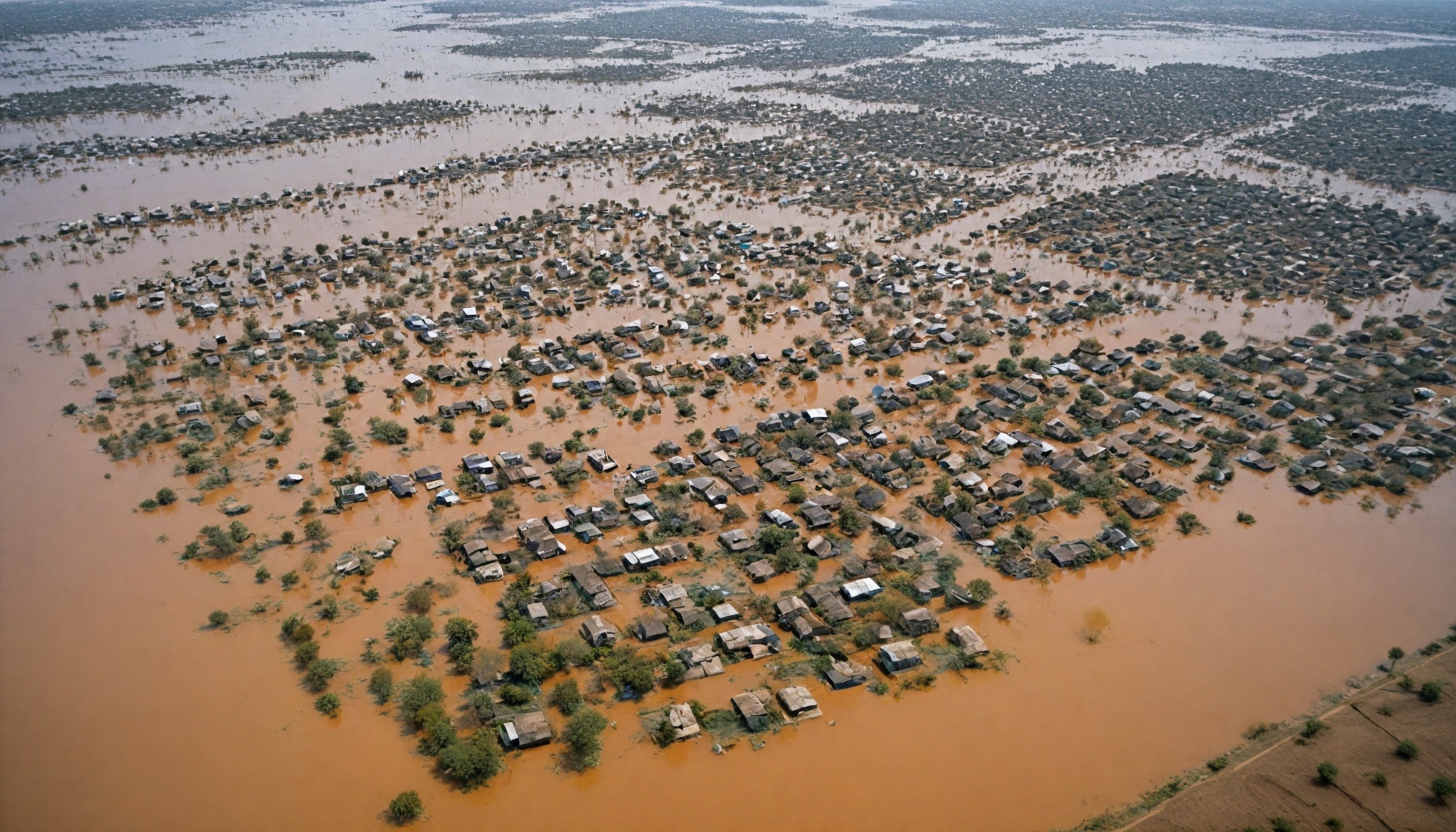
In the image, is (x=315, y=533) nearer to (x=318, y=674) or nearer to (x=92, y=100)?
(x=318, y=674)

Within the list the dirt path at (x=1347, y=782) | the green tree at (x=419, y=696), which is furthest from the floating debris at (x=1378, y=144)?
the green tree at (x=419, y=696)

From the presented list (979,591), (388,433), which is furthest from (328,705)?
(979,591)

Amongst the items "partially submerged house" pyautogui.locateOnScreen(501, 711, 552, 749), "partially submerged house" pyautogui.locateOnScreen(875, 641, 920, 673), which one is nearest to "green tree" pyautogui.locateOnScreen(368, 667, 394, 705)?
"partially submerged house" pyautogui.locateOnScreen(501, 711, 552, 749)

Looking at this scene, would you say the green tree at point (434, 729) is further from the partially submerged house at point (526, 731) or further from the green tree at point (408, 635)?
the green tree at point (408, 635)

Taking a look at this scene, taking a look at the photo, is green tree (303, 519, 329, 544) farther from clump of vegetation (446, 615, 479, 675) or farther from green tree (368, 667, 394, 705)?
green tree (368, 667, 394, 705)

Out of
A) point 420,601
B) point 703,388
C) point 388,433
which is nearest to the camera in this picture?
point 420,601

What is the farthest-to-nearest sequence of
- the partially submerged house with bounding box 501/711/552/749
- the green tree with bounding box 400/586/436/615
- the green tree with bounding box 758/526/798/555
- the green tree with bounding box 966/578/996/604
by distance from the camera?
the green tree with bounding box 758/526/798/555 < the green tree with bounding box 966/578/996/604 < the green tree with bounding box 400/586/436/615 < the partially submerged house with bounding box 501/711/552/749

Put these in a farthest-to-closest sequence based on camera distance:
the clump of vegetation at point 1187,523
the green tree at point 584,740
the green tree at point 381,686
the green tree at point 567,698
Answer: the clump of vegetation at point 1187,523, the green tree at point 381,686, the green tree at point 567,698, the green tree at point 584,740

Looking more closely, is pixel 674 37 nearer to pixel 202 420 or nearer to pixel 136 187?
pixel 136 187
